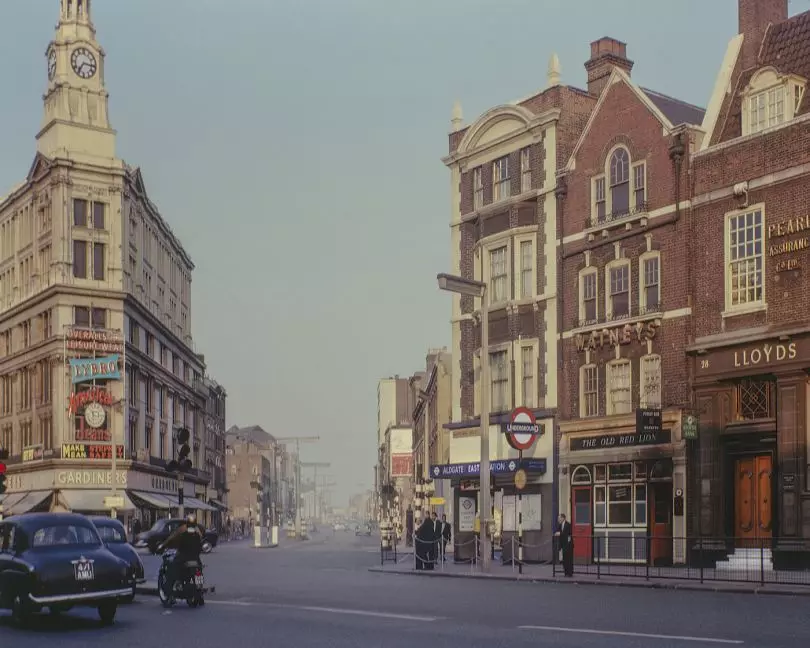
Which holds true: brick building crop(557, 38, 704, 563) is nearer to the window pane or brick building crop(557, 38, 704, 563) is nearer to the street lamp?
the street lamp

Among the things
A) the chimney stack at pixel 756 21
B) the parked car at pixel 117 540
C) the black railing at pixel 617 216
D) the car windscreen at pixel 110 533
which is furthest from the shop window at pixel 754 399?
the car windscreen at pixel 110 533

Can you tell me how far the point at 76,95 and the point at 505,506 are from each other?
54.5 meters

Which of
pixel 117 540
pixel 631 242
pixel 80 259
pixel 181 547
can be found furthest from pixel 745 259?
pixel 80 259

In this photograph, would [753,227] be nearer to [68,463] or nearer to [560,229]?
[560,229]

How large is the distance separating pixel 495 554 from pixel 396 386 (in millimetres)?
116088

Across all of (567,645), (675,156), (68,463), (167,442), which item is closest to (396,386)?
(167,442)

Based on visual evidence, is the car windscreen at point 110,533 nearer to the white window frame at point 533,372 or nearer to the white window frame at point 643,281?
the white window frame at point 643,281

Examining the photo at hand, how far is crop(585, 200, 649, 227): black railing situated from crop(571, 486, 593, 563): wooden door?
868cm

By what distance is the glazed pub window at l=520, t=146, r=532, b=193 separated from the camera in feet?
146

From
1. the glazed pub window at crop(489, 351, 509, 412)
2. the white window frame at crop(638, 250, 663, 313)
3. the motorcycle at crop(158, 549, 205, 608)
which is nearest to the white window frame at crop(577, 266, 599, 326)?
the white window frame at crop(638, 250, 663, 313)

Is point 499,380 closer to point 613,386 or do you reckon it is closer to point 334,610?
point 613,386

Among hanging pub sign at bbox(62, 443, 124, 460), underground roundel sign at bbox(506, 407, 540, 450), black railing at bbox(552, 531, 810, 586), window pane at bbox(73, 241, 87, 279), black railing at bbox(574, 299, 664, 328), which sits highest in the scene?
window pane at bbox(73, 241, 87, 279)

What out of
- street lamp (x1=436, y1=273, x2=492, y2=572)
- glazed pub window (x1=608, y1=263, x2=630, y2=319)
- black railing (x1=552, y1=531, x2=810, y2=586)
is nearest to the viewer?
black railing (x1=552, y1=531, x2=810, y2=586)

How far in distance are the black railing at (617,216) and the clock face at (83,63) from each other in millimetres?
56355
